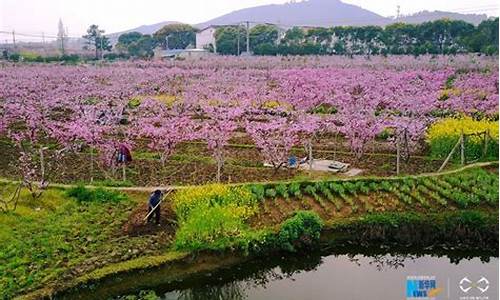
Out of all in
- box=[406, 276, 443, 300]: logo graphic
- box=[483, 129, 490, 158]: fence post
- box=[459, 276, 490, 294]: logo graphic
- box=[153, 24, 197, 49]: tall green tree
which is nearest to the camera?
box=[406, 276, 443, 300]: logo graphic

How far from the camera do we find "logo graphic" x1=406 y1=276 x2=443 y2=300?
9.96m

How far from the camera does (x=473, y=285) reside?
10.6 metres

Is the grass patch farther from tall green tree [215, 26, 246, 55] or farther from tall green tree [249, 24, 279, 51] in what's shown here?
tall green tree [249, 24, 279, 51]

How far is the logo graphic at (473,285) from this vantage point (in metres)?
10.3

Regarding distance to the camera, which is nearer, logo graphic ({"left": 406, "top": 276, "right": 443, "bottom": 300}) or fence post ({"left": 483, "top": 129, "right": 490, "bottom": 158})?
logo graphic ({"left": 406, "top": 276, "right": 443, "bottom": 300})

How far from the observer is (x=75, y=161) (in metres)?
17.6

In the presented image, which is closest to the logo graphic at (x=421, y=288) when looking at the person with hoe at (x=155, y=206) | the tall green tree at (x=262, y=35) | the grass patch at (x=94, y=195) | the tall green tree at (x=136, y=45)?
the person with hoe at (x=155, y=206)

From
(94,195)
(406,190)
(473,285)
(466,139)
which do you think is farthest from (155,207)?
(466,139)

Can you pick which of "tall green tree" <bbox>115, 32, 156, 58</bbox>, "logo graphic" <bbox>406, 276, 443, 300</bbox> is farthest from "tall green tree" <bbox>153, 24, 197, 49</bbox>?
"logo graphic" <bbox>406, 276, 443, 300</bbox>

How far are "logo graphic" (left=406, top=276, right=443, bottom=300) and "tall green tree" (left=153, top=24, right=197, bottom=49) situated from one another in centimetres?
8166

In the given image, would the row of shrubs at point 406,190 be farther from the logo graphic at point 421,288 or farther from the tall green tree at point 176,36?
the tall green tree at point 176,36

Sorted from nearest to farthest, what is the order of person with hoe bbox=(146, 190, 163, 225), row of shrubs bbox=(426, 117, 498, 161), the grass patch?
1. person with hoe bbox=(146, 190, 163, 225)
2. the grass patch
3. row of shrubs bbox=(426, 117, 498, 161)

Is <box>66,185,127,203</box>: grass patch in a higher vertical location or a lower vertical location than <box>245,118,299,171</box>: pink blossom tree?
lower

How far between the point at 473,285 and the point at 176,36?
84907 mm
